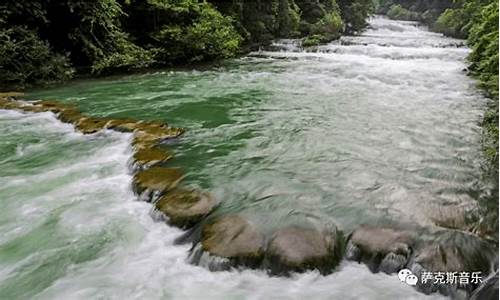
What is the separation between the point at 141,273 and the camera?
3.92 m

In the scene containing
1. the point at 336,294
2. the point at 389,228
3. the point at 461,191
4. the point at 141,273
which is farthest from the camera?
the point at 461,191

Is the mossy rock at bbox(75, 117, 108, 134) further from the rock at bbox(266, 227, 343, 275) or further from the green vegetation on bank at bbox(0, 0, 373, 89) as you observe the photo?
the rock at bbox(266, 227, 343, 275)

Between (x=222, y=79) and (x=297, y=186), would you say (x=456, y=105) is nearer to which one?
(x=297, y=186)

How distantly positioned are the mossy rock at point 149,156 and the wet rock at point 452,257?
370 centimetres

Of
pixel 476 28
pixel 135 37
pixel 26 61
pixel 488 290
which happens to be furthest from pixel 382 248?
pixel 135 37

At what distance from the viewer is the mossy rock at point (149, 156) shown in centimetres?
603

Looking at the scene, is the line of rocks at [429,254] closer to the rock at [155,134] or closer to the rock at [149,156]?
the rock at [149,156]

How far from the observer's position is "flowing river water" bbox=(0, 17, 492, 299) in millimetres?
3795

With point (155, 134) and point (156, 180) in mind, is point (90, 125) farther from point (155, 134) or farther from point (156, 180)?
point (156, 180)

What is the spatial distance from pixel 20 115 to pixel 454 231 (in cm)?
840

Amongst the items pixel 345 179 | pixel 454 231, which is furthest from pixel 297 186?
pixel 454 231

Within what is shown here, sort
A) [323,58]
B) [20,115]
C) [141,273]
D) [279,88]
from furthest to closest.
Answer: [323,58] < [279,88] < [20,115] < [141,273]

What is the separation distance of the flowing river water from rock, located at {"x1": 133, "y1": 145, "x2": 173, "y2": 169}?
0.68 ft

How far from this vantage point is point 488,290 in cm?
318
